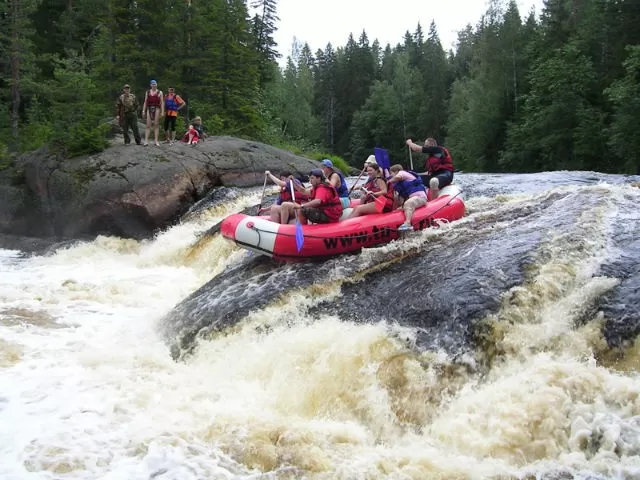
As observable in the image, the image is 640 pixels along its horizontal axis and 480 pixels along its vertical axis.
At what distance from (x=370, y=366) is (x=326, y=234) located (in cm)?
279

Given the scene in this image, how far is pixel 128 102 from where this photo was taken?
46.8 feet

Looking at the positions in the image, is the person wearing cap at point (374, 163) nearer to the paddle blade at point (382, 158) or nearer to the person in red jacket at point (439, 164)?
the paddle blade at point (382, 158)

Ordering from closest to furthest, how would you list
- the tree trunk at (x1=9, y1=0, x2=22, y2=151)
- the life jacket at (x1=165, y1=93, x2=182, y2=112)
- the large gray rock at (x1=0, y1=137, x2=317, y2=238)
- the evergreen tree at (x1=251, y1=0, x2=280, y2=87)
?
the large gray rock at (x1=0, y1=137, x2=317, y2=238) < the life jacket at (x1=165, y1=93, x2=182, y2=112) < the tree trunk at (x1=9, y1=0, x2=22, y2=151) < the evergreen tree at (x1=251, y1=0, x2=280, y2=87)

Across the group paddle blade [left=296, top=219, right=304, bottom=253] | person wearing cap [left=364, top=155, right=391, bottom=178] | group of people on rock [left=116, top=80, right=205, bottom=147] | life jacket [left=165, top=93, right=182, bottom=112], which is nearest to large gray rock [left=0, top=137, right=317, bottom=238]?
group of people on rock [left=116, top=80, right=205, bottom=147]

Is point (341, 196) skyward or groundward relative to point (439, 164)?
groundward

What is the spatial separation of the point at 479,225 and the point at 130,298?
221 inches

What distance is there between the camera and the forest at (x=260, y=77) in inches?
849

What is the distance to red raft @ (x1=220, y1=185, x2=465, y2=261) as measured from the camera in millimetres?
8188

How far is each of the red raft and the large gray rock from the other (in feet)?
19.9

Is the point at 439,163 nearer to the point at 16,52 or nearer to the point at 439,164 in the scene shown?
the point at 439,164

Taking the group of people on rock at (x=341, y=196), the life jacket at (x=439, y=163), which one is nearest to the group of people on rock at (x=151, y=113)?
the group of people on rock at (x=341, y=196)

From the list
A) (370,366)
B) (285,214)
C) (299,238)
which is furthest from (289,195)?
(370,366)

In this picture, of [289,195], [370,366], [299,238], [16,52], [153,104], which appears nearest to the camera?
[370,366]

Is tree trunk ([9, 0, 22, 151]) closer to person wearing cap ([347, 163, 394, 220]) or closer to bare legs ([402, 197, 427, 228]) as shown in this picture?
person wearing cap ([347, 163, 394, 220])
